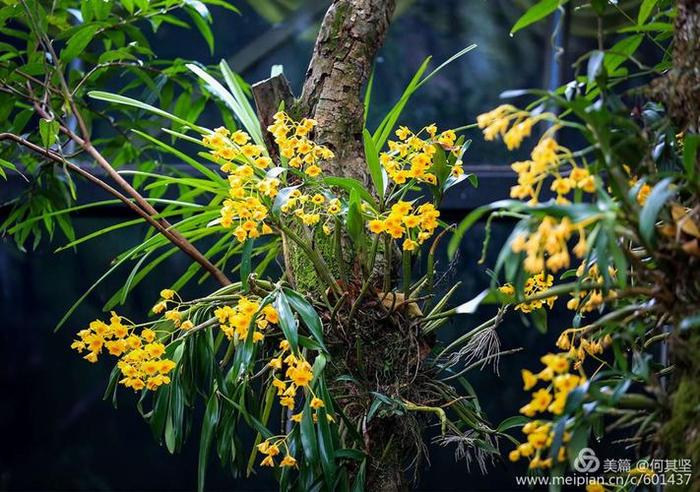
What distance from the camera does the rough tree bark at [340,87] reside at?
4.89 ft

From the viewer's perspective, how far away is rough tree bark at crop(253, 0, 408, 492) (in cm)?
149

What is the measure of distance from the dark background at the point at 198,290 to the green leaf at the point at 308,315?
4.77ft

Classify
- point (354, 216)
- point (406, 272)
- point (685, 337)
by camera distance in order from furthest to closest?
point (406, 272), point (354, 216), point (685, 337)

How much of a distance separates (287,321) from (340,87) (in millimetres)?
577

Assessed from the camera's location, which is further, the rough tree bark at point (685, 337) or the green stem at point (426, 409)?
the green stem at point (426, 409)

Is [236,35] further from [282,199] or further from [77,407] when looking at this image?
[282,199]

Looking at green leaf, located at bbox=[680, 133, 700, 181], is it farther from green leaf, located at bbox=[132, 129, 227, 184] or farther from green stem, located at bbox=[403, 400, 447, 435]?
green leaf, located at bbox=[132, 129, 227, 184]

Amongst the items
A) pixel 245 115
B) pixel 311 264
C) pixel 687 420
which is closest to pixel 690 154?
pixel 687 420

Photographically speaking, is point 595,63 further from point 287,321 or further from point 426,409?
point 426,409

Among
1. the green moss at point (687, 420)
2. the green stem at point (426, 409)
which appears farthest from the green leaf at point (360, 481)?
the green moss at point (687, 420)

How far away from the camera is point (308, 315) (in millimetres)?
1160

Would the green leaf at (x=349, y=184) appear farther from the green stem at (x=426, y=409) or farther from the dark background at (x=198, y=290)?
the dark background at (x=198, y=290)

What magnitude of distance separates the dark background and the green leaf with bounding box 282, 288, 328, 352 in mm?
1455

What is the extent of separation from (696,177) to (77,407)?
2.33m
